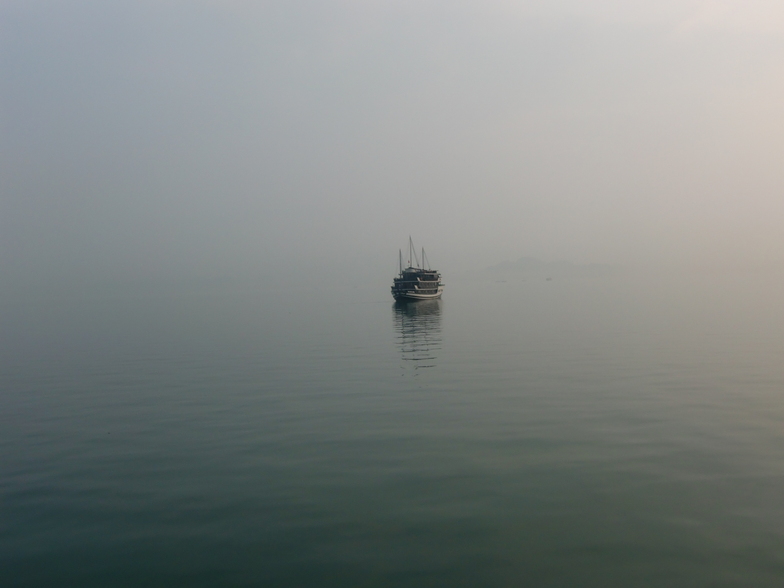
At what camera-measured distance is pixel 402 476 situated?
18.7 metres

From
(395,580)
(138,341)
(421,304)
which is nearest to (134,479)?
(395,580)

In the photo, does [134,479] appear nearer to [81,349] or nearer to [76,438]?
[76,438]

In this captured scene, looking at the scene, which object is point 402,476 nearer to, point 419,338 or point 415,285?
point 419,338

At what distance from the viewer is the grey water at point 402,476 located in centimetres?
1303

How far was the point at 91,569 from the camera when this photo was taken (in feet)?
43.1

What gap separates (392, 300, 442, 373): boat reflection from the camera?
47.3 meters

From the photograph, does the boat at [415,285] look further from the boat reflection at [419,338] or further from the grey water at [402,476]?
the grey water at [402,476]

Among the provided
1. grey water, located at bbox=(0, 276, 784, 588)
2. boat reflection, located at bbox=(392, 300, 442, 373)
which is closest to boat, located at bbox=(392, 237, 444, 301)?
boat reflection, located at bbox=(392, 300, 442, 373)

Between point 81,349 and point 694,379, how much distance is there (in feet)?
179

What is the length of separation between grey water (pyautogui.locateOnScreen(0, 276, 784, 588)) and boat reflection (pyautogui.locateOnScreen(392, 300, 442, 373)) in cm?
427

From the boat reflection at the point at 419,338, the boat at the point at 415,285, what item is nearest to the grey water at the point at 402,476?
the boat reflection at the point at 419,338

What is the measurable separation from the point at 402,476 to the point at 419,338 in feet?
154

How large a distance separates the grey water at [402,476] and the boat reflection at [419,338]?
4.27 metres

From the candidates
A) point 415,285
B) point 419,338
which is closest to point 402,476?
point 419,338
